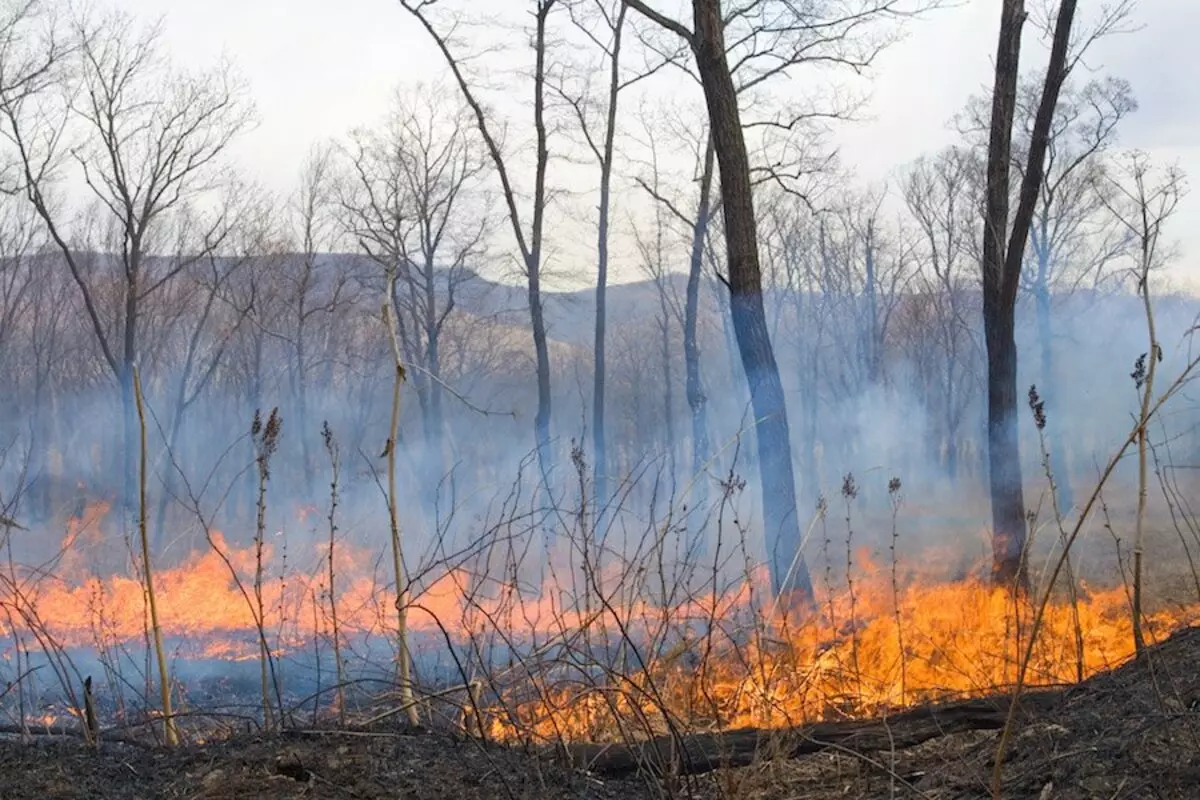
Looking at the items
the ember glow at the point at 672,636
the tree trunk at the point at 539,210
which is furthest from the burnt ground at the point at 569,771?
the tree trunk at the point at 539,210

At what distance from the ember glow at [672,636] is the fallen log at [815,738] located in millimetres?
112

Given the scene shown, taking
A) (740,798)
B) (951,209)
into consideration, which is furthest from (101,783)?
(951,209)

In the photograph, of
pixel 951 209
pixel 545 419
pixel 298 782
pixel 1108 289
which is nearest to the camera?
pixel 298 782

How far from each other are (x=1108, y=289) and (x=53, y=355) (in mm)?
48107

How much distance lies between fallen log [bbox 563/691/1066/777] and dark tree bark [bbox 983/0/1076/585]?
6813 mm

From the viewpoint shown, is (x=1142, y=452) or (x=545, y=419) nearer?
(x=1142, y=452)

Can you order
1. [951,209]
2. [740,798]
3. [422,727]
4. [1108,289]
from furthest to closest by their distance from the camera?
1. [1108,289]
2. [951,209]
3. [422,727]
4. [740,798]

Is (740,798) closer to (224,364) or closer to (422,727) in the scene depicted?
(422,727)

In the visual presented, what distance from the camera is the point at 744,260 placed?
1042cm

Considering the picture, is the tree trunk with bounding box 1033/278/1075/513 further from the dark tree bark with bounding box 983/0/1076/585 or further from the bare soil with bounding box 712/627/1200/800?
the bare soil with bounding box 712/627/1200/800

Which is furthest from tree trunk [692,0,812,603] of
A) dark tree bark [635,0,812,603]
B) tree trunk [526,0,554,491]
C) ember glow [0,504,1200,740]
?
tree trunk [526,0,554,491]

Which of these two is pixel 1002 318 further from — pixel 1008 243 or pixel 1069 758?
pixel 1069 758

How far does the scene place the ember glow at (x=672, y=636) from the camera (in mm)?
4254

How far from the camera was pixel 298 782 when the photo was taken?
11.3ft
